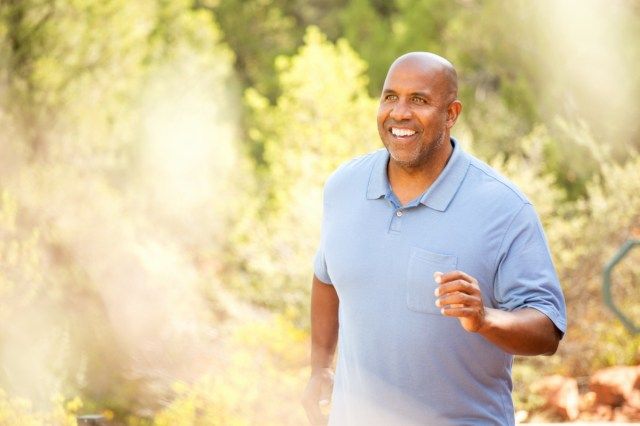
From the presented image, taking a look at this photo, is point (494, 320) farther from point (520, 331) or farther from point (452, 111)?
point (452, 111)

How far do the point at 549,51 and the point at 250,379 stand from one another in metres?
4.70

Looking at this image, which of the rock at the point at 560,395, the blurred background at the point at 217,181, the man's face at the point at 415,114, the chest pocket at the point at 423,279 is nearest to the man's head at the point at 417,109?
the man's face at the point at 415,114

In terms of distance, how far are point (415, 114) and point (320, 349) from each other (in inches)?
28.7

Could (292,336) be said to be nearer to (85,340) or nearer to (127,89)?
(85,340)

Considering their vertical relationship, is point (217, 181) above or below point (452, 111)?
below

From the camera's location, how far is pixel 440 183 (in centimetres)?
215

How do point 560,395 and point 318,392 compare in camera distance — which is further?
point 560,395

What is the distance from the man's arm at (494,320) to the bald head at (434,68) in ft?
1.75

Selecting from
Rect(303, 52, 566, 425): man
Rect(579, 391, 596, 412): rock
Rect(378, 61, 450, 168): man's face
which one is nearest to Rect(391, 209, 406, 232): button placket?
Rect(303, 52, 566, 425): man

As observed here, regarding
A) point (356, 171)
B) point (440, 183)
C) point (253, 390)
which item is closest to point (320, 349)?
point (356, 171)

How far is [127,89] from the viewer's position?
32.5 ft

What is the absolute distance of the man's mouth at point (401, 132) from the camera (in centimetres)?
218

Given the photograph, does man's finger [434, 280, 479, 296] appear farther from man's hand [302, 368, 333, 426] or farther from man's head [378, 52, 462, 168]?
man's hand [302, 368, 333, 426]

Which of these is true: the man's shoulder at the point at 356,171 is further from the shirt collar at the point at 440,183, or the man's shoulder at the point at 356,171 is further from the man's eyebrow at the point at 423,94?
A: the man's eyebrow at the point at 423,94
